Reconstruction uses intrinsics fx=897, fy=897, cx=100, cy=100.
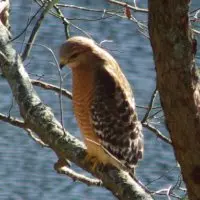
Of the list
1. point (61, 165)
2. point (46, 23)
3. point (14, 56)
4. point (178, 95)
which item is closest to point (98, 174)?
point (61, 165)

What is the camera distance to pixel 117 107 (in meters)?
3.71

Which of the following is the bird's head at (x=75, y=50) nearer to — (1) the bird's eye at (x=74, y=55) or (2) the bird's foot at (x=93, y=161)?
(1) the bird's eye at (x=74, y=55)

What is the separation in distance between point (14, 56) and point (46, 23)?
263 inches

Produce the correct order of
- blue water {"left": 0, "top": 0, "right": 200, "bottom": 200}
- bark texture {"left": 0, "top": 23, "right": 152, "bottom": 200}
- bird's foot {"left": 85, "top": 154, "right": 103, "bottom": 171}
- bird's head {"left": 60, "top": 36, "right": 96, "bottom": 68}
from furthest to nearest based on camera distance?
blue water {"left": 0, "top": 0, "right": 200, "bottom": 200}
bird's head {"left": 60, "top": 36, "right": 96, "bottom": 68}
bird's foot {"left": 85, "top": 154, "right": 103, "bottom": 171}
bark texture {"left": 0, "top": 23, "right": 152, "bottom": 200}

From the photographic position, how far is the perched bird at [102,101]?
3.66 meters

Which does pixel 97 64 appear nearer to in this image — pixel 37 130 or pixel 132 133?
pixel 132 133

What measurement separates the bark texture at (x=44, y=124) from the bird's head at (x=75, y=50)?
751 mm

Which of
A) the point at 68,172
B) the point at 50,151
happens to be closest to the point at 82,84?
the point at 68,172

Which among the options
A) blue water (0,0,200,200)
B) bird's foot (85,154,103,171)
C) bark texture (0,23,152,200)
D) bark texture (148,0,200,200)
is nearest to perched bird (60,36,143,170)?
bird's foot (85,154,103,171)

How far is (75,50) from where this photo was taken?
12.2 ft

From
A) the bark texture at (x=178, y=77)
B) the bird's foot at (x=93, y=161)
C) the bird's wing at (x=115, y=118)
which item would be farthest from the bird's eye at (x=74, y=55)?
the bark texture at (x=178, y=77)

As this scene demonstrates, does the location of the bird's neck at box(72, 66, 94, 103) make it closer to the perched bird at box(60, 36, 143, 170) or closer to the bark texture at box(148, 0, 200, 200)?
the perched bird at box(60, 36, 143, 170)

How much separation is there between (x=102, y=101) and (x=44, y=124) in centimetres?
105

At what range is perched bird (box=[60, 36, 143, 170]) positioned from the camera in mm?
3658
